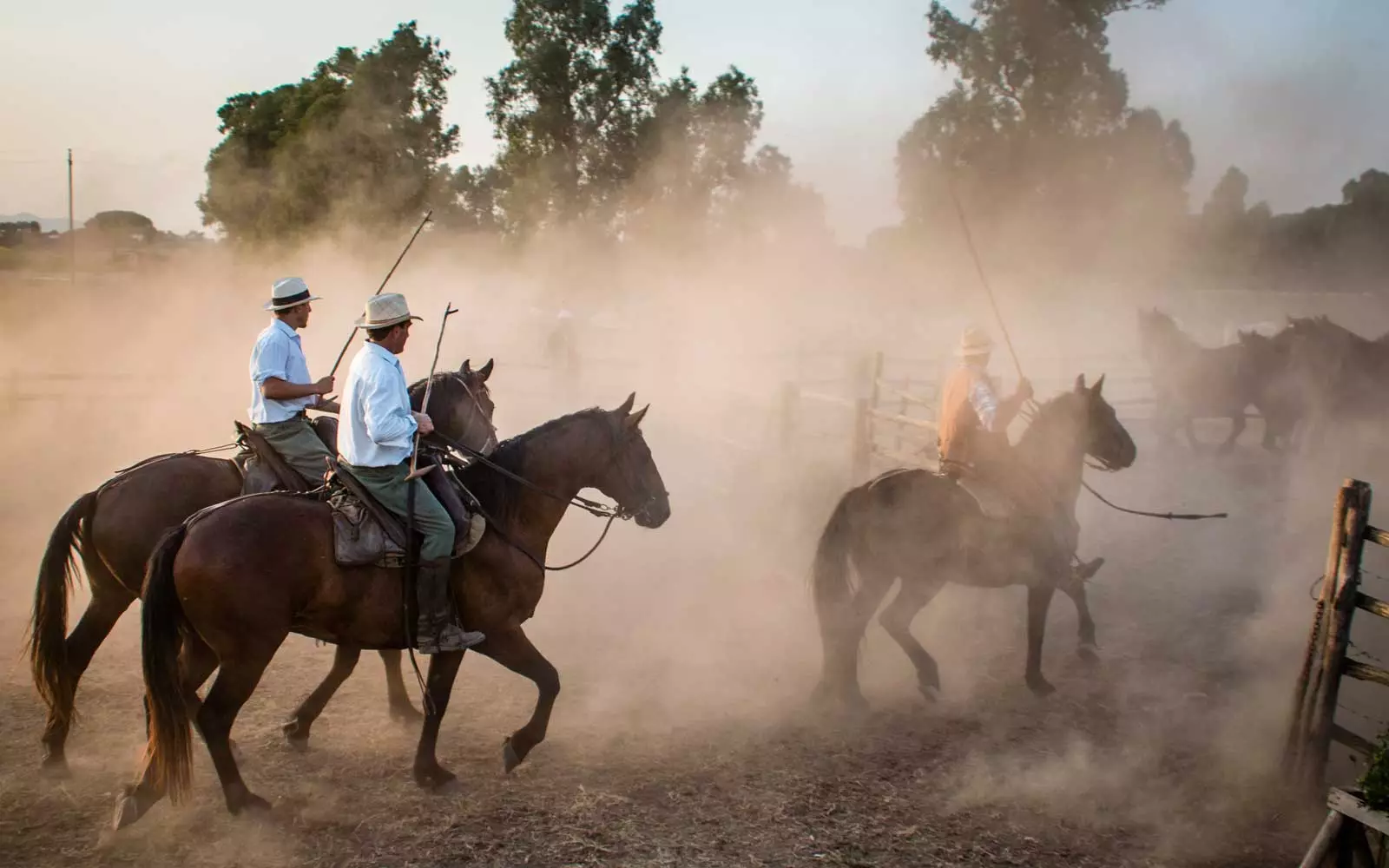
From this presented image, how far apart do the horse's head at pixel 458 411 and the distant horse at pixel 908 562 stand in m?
2.60

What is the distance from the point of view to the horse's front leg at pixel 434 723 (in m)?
5.39

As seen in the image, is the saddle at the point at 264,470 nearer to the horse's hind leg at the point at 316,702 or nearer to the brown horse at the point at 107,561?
the brown horse at the point at 107,561

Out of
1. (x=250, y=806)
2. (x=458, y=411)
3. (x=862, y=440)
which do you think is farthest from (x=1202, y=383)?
(x=250, y=806)

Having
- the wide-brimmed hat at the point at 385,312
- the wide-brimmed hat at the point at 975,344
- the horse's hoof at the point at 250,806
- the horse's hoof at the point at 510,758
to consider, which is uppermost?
the wide-brimmed hat at the point at 975,344

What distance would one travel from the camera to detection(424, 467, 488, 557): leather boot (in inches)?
208

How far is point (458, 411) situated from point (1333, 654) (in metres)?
5.87

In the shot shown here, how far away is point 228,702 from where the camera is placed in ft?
16.0

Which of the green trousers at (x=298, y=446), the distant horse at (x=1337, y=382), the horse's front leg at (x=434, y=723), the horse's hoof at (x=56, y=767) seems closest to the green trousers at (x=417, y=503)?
the horse's front leg at (x=434, y=723)

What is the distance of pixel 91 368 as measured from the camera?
73.0 ft

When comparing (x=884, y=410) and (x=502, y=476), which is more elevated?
(x=884, y=410)

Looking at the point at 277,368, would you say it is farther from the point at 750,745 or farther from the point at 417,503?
the point at 750,745

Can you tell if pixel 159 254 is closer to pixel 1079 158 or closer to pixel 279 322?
pixel 1079 158

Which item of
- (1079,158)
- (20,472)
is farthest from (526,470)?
(1079,158)

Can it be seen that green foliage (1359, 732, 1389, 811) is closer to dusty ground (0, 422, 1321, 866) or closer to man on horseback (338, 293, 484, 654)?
dusty ground (0, 422, 1321, 866)
